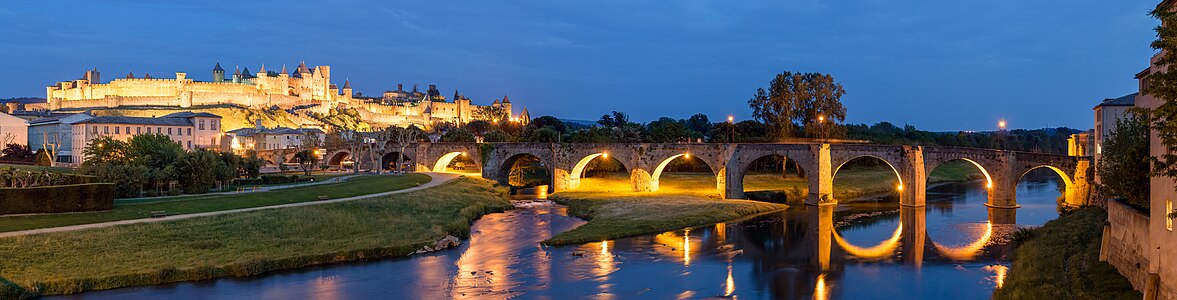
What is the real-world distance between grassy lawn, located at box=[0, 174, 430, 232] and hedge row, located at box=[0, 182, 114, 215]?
0.67 m

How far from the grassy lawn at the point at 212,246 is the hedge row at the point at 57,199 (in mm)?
4102

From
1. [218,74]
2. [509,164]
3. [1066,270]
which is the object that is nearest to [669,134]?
[509,164]

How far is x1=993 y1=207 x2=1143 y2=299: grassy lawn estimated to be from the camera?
18812 mm

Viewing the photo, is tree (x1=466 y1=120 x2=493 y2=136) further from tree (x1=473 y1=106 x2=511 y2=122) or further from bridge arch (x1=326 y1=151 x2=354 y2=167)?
bridge arch (x1=326 y1=151 x2=354 y2=167)

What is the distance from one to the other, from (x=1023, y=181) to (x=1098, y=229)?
1941 inches

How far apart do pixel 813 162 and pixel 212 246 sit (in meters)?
39.0

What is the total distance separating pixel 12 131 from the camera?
78062mm

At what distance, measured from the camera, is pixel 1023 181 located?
73.2 meters

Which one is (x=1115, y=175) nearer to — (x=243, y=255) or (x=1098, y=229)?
(x=1098, y=229)

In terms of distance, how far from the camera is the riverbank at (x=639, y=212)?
3747cm

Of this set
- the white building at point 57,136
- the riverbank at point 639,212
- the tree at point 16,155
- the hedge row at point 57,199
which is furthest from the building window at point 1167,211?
the white building at point 57,136

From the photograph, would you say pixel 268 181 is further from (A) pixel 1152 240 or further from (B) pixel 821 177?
(A) pixel 1152 240

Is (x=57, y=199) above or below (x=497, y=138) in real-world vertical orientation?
below

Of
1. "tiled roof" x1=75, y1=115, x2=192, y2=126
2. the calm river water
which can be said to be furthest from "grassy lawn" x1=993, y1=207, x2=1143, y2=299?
"tiled roof" x1=75, y1=115, x2=192, y2=126
